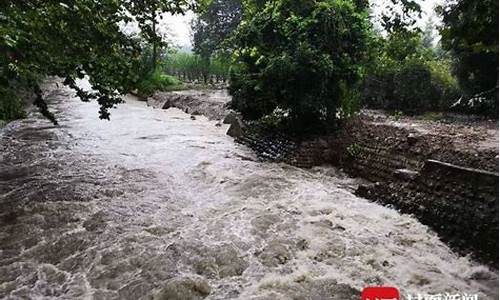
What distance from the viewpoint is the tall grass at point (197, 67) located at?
25.3 meters

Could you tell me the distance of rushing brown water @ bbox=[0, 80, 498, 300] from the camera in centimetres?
345

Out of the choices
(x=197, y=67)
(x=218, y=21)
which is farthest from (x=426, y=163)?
(x=197, y=67)

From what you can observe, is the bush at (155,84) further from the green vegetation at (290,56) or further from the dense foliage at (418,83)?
the dense foliage at (418,83)

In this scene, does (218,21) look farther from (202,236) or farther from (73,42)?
(202,236)

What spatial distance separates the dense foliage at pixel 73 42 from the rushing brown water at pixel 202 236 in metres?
1.38

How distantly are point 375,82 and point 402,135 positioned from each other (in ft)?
20.1

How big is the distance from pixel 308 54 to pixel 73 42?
4.06m

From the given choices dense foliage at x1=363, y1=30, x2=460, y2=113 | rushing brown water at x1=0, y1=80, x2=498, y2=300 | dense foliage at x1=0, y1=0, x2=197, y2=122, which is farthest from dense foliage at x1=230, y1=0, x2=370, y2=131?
dense foliage at x1=363, y1=30, x2=460, y2=113

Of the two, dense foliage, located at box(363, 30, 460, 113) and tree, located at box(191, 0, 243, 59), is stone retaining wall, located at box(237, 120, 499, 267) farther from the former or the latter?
tree, located at box(191, 0, 243, 59)

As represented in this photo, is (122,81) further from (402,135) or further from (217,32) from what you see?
(217,32)
